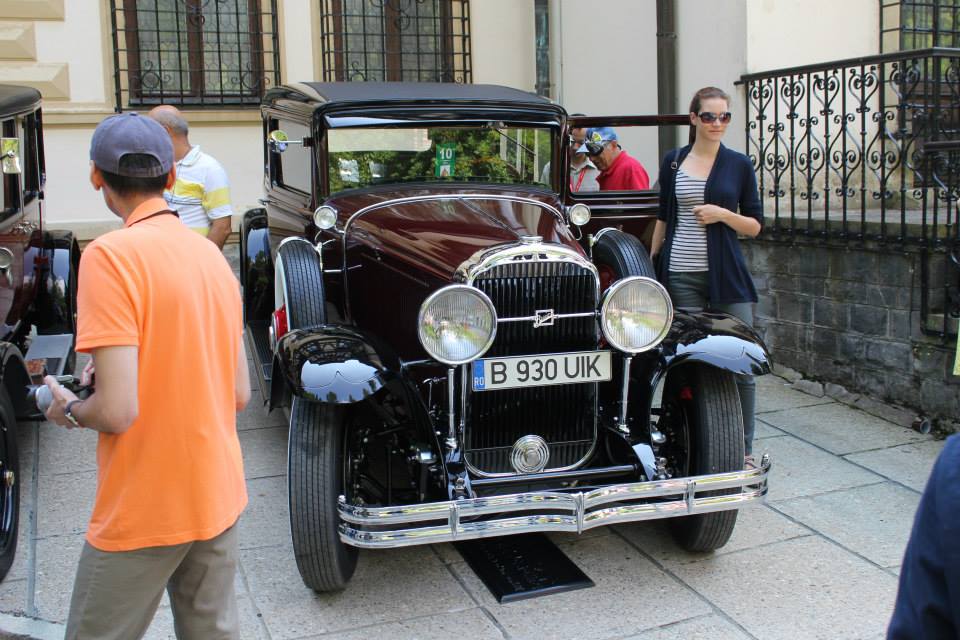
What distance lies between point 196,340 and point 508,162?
2896 millimetres

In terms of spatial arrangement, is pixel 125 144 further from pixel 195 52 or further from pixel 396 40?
pixel 396 40

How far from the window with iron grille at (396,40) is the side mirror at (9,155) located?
5.18 metres

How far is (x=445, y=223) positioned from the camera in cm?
412

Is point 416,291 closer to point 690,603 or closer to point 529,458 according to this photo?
point 529,458

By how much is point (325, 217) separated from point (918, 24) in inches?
232

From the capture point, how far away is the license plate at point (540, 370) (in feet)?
11.8

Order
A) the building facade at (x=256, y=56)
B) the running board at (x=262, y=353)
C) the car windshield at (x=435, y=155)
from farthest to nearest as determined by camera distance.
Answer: the building facade at (x=256, y=56)
the running board at (x=262, y=353)
the car windshield at (x=435, y=155)

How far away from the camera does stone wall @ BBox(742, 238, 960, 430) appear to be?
5469mm

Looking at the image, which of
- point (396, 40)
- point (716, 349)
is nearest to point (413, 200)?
point (716, 349)

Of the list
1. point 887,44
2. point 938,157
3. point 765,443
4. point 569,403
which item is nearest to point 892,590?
point 569,403

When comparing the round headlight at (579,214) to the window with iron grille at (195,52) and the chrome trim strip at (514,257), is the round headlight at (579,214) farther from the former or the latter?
the window with iron grille at (195,52)

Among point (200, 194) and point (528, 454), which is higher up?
point (200, 194)

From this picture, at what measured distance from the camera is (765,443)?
5312 millimetres

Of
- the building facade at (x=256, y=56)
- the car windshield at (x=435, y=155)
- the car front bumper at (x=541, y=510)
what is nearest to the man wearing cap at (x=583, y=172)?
the building facade at (x=256, y=56)
